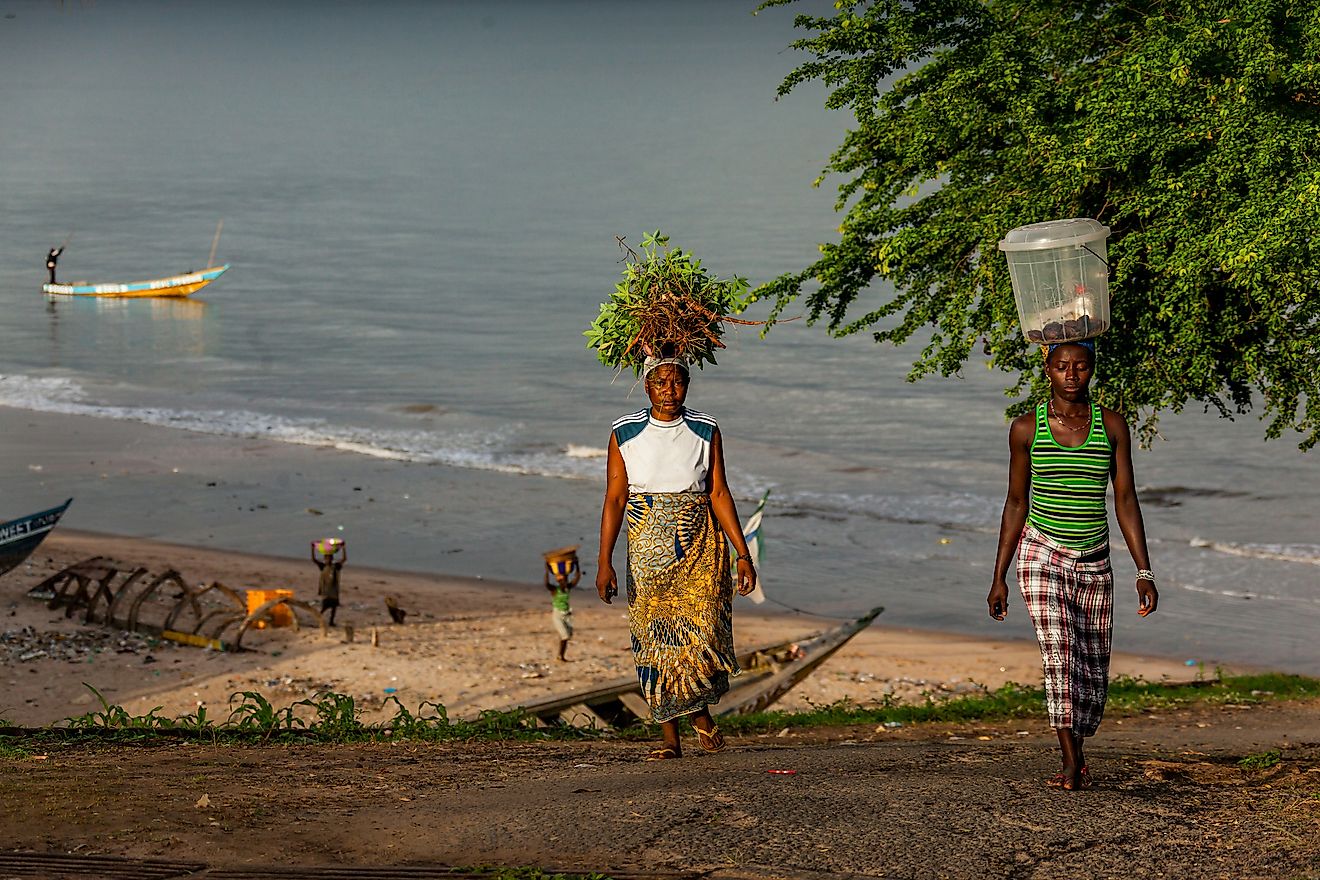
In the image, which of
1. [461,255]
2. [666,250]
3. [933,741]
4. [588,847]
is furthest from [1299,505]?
[461,255]

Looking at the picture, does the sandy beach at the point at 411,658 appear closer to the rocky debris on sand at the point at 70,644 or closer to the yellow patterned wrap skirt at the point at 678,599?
the rocky debris on sand at the point at 70,644

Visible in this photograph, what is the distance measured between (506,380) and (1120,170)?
97.8ft

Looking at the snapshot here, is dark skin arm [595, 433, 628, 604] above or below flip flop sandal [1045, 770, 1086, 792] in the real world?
→ above

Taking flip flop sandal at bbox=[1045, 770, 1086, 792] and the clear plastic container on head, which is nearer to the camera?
flip flop sandal at bbox=[1045, 770, 1086, 792]

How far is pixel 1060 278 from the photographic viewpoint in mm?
7656

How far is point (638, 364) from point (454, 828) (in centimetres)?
278

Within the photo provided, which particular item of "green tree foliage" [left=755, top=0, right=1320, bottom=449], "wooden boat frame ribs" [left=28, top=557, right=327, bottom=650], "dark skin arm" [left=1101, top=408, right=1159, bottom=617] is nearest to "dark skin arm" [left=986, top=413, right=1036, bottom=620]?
"dark skin arm" [left=1101, top=408, right=1159, bottom=617]

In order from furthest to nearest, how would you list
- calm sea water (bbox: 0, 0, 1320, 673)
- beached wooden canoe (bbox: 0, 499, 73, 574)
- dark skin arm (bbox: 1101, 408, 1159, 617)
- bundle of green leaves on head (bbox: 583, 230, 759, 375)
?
1. calm sea water (bbox: 0, 0, 1320, 673)
2. beached wooden canoe (bbox: 0, 499, 73, 574)
3. bundle of green leaves on head (bbox: 583, 230, 759, 375)
4. dark skin arm (bbox: 1101, 408, 1159, 617)

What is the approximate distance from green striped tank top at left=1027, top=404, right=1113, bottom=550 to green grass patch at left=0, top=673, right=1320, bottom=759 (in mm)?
3557

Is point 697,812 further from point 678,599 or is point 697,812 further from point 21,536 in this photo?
point 21,536

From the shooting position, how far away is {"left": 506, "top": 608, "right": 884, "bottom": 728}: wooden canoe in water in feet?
37.0

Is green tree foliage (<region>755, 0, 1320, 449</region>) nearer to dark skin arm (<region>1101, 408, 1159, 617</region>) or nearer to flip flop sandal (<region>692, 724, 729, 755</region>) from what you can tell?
dark skin arm (<region>1101, 408, 1159, 617</region>)

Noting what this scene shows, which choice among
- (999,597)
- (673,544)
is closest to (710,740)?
(673,544)

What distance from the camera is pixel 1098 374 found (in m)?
10.9
